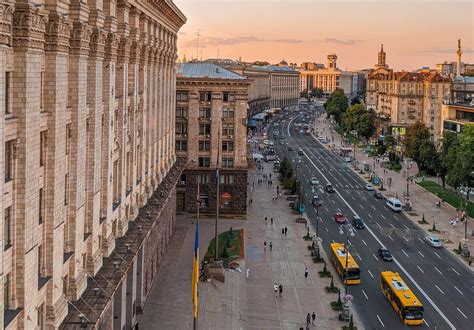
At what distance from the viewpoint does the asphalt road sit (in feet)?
185

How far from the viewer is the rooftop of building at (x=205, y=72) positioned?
95.9 metres

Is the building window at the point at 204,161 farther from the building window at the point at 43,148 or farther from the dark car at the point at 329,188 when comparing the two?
the building window at the point at 43,148

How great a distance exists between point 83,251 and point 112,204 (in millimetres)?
8093

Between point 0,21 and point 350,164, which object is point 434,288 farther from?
point 350,164

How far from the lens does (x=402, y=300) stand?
179 feet

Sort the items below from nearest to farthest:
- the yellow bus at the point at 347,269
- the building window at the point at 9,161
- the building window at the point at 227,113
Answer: the building window at the point at 9,161 → the yellow bus at the point at 347,269 → the building window at the point at 227,113

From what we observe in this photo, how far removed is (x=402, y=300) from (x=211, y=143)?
47075mm

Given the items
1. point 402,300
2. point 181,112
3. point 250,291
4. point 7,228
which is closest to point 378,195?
point 181,112

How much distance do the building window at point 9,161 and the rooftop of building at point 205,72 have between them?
231 ft

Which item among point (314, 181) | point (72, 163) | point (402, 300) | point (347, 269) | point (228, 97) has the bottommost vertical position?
point (402, 300)

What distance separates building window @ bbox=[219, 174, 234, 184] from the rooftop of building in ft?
48.3

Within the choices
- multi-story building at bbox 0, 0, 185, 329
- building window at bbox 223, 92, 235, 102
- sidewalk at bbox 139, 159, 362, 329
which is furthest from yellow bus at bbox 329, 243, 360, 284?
building window at bbox 223, 92, 235, 102

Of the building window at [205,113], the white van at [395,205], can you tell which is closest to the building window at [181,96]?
the building window at [205,113]

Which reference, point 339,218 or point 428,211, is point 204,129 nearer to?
point 339,218
